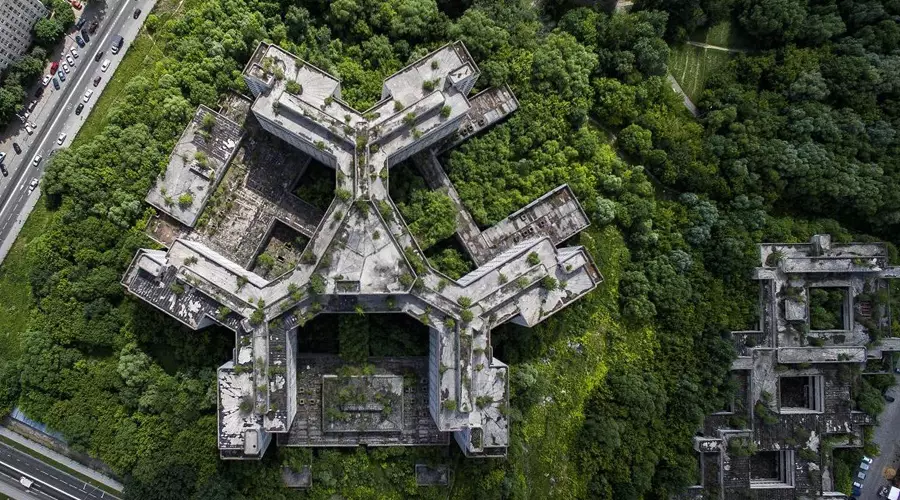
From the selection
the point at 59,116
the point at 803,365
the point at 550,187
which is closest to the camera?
the point at 550,187

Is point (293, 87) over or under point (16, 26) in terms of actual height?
under

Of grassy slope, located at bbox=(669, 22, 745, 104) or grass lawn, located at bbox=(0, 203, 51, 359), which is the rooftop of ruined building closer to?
grass lawn, located at bbox=(0, 203, 51, 359)

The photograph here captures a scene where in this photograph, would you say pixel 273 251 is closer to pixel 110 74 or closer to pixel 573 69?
pixel 110 74

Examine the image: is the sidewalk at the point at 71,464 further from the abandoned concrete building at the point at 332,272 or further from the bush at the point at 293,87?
the bush at the point at 293,87

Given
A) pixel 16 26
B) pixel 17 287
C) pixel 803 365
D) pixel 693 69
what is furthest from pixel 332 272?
pixel 803 365

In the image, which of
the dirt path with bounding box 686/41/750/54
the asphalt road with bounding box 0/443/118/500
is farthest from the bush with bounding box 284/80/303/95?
the asphalt road with bounding box 0/443/118/500

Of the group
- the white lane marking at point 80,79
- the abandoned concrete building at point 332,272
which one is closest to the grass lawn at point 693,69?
the abandoned concrete building at point 332,272

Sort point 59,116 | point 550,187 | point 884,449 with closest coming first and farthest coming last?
point 550,187
point 59,116
point 884,449

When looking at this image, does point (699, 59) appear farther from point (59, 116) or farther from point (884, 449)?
point (59, 116)
